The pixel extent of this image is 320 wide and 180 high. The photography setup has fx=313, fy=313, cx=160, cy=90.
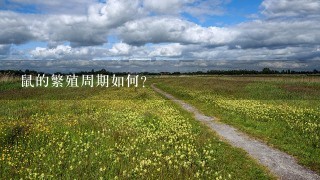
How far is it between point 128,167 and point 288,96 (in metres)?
31.2

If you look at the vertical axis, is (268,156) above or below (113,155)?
below

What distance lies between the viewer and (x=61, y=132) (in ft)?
46.9

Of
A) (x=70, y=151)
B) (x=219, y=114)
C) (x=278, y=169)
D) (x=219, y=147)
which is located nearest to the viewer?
(x=278, y=169)

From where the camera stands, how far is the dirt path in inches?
406

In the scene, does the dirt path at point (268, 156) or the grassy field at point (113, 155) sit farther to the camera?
the dirt path at point (268, 156)

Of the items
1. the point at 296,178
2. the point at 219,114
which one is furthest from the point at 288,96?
the point at 296,178

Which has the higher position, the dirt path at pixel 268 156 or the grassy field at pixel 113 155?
the grassy field at pixel 113 155

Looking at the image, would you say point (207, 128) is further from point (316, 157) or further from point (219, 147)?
point (316, 157)

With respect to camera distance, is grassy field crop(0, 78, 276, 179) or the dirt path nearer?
grassy field crop(0, 78, 276, 179)

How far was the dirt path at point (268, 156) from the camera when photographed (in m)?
10.3

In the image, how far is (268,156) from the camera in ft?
40.6

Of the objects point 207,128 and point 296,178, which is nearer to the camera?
point 296,178

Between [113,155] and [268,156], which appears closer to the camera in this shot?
[113,155]

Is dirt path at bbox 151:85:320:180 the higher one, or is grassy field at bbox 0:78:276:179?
grassy field at bbox 0:78:276:179
